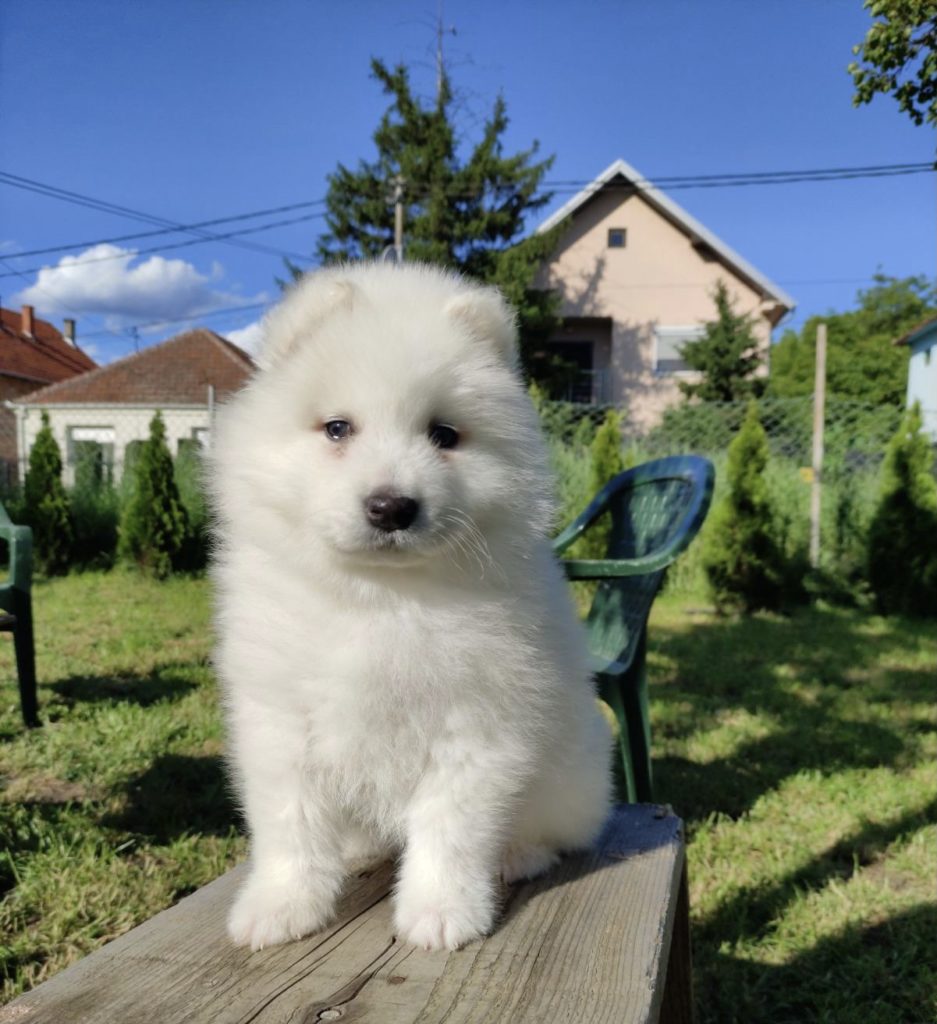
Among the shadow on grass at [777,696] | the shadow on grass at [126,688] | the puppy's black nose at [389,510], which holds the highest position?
the puppy's black nose at [389,510]

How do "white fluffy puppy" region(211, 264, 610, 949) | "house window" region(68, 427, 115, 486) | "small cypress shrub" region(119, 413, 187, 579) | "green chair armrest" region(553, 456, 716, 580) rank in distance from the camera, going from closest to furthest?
1. "white fluffy puppy" region(211, 264, 610, 949)
2. "green chair armrest" region(553, 456, 716, 580)
3. "small cypress shrub" region(119, 413, 187, 579)
4. "house window" region(68, 427, 115, 486)

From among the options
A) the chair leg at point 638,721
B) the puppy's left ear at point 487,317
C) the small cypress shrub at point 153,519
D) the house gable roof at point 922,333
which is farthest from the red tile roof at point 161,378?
the house gable roof at point 922,333

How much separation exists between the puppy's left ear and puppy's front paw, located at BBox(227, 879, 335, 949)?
112cm

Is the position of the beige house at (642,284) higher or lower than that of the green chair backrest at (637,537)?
higher

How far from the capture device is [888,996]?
2.68m

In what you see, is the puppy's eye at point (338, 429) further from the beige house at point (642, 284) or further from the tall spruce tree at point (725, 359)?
the beige house at point (642, 284)

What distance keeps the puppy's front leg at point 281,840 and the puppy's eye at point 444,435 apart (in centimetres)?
58

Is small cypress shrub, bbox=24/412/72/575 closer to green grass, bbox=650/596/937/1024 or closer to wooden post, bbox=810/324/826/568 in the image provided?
green grass, bbox=650/596/937/1024

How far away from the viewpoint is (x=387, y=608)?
1.48 metres

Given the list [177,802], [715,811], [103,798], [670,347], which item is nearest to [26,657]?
[103,798]

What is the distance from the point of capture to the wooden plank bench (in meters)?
1.25

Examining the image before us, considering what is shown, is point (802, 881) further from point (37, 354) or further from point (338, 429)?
point (37, 354)

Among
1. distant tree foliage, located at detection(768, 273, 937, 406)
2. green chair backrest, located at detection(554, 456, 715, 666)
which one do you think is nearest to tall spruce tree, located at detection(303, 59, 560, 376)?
green chair backrest, located at detection(554, 456, 715, 666)

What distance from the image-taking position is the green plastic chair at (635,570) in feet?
10.6
